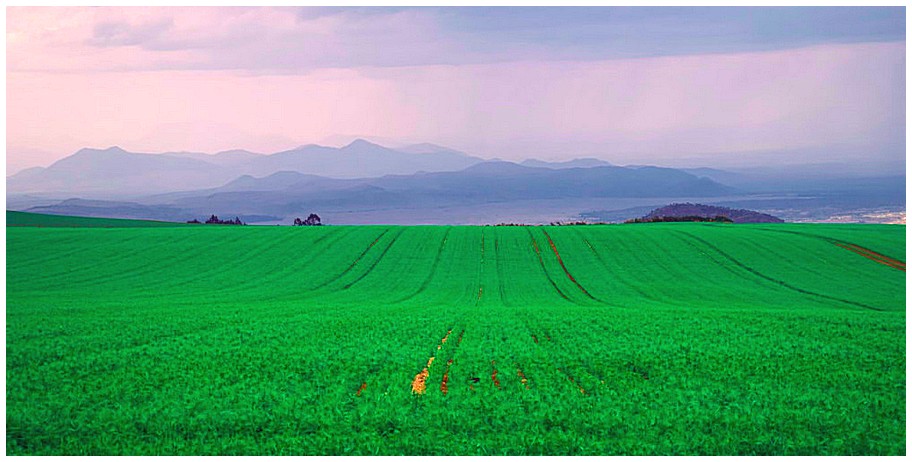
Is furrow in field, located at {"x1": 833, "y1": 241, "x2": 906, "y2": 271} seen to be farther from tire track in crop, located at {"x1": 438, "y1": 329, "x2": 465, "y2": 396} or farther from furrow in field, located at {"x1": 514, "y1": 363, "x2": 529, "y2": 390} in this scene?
furrow in field, located at {"x1": 514, "y1": 363, "x2": 529, "y2": 390}

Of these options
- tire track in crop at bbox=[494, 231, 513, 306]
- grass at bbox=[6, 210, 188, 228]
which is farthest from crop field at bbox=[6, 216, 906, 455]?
grass at bbox=[6, 210, 188, 228]

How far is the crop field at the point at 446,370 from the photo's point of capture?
11930 mm

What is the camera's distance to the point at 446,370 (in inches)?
671

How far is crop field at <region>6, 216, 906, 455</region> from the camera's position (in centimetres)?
1193

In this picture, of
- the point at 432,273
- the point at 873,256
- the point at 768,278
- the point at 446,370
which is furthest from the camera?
the point at 873,256

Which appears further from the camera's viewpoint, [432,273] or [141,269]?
[432,273]

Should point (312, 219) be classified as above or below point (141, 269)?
above

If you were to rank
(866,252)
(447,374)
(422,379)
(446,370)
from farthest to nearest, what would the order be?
1. (866,252)
2. (446,370)
3. (447,374)
4. (422,379)

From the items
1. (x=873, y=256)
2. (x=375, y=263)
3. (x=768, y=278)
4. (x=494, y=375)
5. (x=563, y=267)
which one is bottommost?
(x=768, y=278)

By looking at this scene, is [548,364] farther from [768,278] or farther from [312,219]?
[312,219]

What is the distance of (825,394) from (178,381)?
1384 cm

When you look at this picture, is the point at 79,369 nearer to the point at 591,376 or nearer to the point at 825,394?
the point at 591,376

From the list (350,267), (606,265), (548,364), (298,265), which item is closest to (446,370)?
(548,364)

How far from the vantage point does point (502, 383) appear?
15.5m
